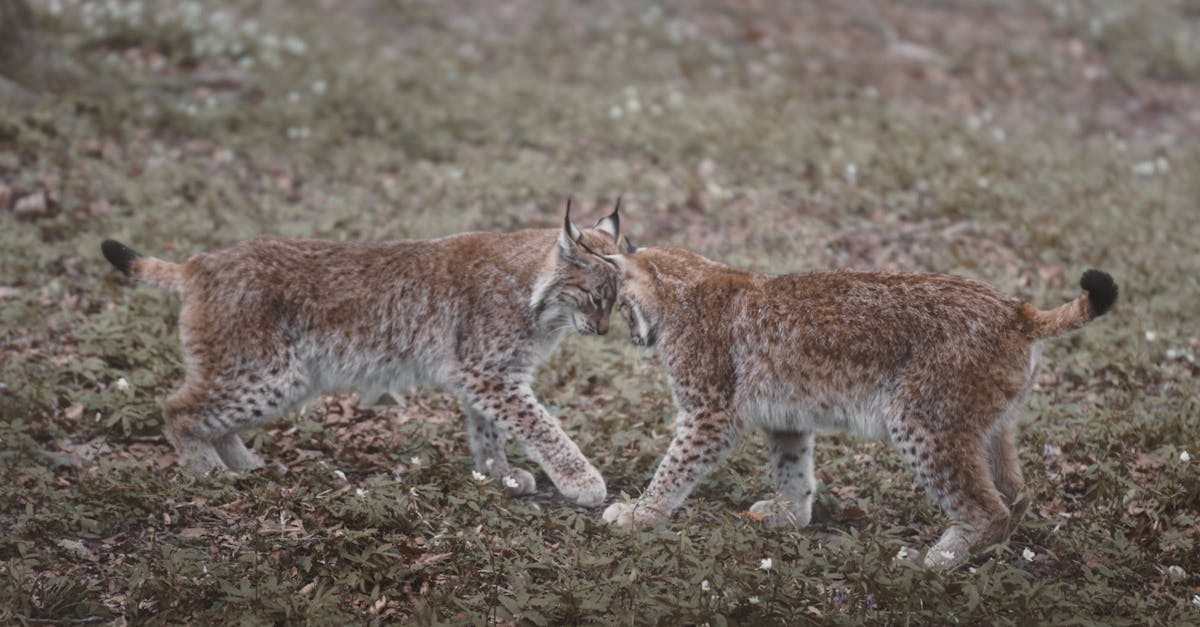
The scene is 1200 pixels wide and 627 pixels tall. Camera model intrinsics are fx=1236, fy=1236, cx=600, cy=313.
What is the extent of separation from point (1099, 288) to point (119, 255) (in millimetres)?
4534

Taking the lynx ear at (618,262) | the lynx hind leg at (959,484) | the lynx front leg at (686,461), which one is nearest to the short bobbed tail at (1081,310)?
the lynx hind leg at (959,484)

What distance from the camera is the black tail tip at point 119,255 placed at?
6.05 m

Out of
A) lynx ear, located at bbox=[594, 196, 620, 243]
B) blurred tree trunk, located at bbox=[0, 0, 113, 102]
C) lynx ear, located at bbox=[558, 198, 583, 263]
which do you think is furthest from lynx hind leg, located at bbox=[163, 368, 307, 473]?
blurred tree trunk, located at bbox=[0, 0, 113, 102]

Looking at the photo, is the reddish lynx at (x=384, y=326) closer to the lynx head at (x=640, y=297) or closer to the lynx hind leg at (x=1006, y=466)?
the lynx head at (x=640, y=297)

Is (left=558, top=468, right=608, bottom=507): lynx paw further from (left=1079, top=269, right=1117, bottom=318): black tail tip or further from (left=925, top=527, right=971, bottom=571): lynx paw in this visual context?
(left=1079, top=269, right=1117, bottom=318): black tail tip

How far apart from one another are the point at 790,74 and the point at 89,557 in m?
9.11

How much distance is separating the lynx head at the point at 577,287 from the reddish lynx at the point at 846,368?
0.19 metres

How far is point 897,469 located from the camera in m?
6.29

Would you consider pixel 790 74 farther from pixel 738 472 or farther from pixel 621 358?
pixel 738 472

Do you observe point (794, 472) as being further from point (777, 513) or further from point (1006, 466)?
point (1006, 466)

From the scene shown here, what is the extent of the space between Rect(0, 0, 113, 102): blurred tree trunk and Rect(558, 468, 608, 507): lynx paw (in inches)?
251

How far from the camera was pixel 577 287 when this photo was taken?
6336 mm

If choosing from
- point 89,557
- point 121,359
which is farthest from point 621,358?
point 89,557

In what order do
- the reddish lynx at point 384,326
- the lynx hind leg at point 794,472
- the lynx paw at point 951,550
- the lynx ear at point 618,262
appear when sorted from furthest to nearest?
1. the lynx ear at point 618,262
2. the reddish lynx at point 384,326
3. the lynx hind leg at point 794,472
4. the lynx paw at point 951,550
